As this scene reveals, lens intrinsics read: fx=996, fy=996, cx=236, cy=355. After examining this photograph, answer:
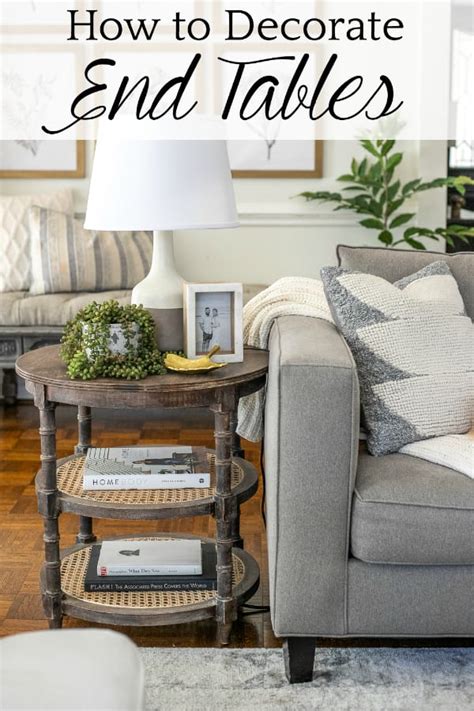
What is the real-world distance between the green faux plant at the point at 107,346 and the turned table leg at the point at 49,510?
13 centimetres

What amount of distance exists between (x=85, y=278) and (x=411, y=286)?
88.1 inches

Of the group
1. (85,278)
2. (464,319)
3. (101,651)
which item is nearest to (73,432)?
(85,278)

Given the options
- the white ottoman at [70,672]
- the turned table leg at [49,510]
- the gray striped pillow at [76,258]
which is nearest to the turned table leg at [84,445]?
the turned table leg at [49,510]

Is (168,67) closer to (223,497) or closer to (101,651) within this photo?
(223,497)

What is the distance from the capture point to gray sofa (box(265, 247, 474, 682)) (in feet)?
6.60

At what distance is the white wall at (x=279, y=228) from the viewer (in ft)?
16.1

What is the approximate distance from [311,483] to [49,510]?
0.63m

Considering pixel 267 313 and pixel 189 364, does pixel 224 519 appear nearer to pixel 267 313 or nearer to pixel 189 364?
pixel 189 364

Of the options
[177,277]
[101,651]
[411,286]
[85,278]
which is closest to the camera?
[101,651]

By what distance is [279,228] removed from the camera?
4.95 meters

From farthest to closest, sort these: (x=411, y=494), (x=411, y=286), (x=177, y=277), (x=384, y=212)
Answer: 1. (x=384, y=212)
2. (x=411, y=286)
3. (x=177, y=277)
4. (x=411, y=494)

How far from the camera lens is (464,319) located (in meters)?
2.44

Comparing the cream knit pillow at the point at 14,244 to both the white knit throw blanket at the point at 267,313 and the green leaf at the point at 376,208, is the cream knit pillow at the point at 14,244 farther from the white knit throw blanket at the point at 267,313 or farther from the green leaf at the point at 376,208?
the white knit throw blanket at the point at 267,313

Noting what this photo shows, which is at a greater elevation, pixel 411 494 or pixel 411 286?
pixel 411 286
